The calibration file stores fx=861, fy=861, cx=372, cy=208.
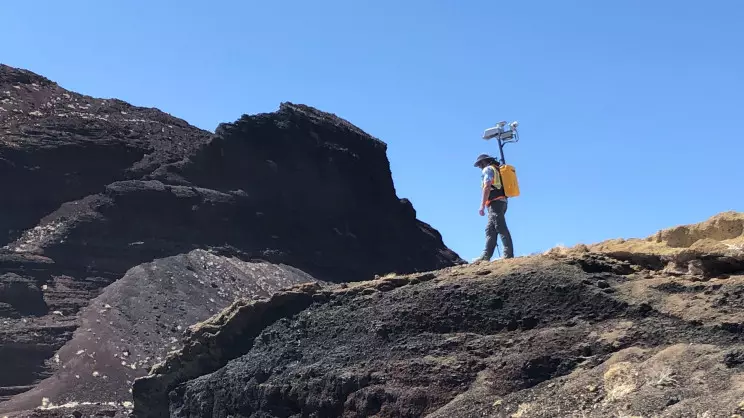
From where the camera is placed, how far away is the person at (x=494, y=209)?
38.3 feet

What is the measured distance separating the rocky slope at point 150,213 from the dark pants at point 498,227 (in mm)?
17310

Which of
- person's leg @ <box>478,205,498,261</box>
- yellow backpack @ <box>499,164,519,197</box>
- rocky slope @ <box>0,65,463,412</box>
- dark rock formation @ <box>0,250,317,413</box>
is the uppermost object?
rocky slope @ <box>0,65,463,412</box>

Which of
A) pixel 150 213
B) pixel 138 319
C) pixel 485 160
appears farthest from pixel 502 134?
pixel 150 213

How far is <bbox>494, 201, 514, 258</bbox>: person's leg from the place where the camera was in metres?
11.7

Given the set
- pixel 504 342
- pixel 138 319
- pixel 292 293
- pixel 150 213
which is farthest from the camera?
pixel 150 213

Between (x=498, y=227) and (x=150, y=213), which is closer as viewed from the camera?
(x=498, y=227)

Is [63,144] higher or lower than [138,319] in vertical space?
higher

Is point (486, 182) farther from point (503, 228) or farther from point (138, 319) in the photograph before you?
point (138, 319)

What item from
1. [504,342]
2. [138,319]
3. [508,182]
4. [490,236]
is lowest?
[504,342]

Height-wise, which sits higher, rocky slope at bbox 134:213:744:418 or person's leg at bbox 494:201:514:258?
person's leg at bbox 494:201:514:258

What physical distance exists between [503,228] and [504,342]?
9.30 ft

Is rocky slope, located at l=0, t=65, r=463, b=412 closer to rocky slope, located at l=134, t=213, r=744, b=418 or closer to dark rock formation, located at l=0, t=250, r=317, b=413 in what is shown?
dark rock formation, located at l=0, t=250, r=317, b=413

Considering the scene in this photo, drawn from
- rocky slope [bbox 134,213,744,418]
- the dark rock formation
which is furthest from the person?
the dark rock formation

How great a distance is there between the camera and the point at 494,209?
1173 cm
